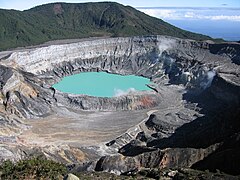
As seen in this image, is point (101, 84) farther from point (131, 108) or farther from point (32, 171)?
point (32, 171)

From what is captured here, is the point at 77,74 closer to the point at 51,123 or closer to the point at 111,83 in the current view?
the point at 111,83

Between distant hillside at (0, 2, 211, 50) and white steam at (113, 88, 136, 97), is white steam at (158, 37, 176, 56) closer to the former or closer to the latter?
distant hillside at (0, 2, 211, 50)

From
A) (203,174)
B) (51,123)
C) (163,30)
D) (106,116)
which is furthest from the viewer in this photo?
(163,30)

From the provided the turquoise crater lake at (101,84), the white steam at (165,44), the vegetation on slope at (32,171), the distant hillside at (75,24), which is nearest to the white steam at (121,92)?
the turquoise crater lake at (101,84)

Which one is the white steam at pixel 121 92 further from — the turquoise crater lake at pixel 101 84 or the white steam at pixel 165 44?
the white steam at pixel 165 44

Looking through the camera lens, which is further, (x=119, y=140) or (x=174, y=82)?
(x=174, y=82)

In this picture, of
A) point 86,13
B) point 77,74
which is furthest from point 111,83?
point 86,13
